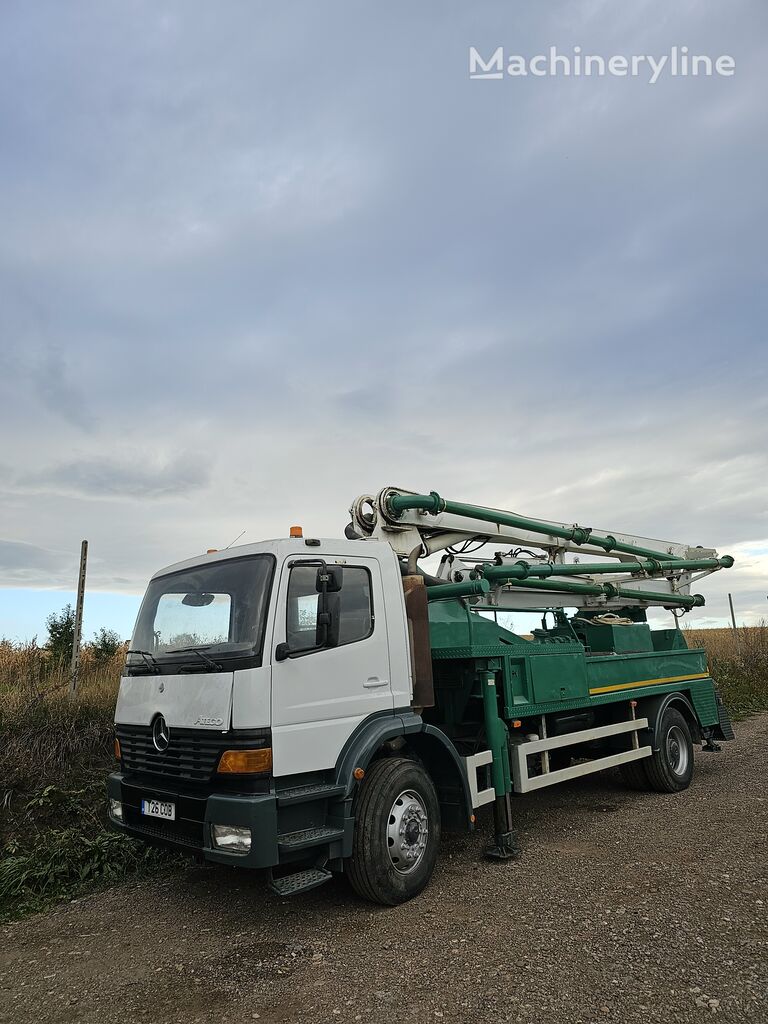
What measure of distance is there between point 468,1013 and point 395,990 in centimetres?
46

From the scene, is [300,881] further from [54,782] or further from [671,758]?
[671,758]

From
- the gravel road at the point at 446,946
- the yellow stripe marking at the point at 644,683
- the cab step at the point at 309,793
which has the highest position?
the yellow stripe marking at the point at 644,683

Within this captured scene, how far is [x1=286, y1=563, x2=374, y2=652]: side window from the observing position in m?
4.81

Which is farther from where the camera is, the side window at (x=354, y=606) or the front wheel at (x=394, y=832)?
the side window at (x=354, y=606)

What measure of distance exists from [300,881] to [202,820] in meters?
0.72

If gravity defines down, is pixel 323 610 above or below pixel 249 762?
above

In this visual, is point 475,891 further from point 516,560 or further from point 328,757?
point 516,560

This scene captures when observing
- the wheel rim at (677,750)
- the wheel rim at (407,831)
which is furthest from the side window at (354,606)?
the wheel rim at (677,750)

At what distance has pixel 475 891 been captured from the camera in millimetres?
5301

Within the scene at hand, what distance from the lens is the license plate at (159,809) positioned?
4793 mm

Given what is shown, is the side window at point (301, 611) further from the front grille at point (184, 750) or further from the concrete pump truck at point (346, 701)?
the front grille at point (184, 750)

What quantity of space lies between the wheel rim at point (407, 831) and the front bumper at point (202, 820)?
981mm

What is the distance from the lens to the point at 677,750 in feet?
28.8

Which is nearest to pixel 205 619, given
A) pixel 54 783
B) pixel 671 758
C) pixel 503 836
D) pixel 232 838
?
pixel 232 838
